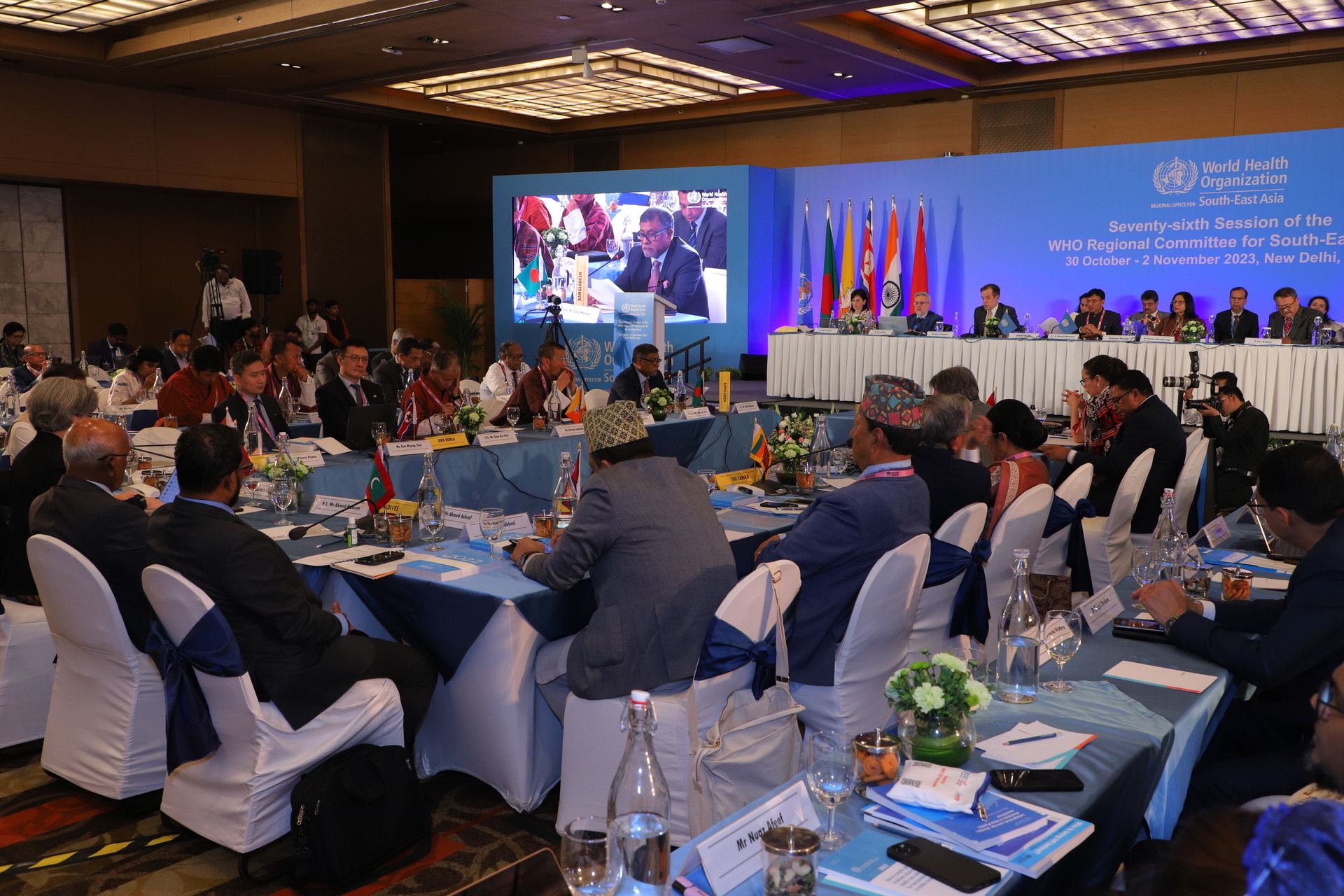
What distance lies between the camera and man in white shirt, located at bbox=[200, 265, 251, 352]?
43.7 feet

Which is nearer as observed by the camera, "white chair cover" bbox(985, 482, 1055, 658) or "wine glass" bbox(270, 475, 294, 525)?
"white chair cover" bbox(985, 482, 1055, 658)

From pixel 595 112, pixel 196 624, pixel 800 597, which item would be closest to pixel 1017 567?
pixel 800 597

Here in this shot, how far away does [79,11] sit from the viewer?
10445 mm

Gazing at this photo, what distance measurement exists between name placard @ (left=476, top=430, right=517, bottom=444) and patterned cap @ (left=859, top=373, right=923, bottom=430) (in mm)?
2755

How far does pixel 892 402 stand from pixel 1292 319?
340 inches

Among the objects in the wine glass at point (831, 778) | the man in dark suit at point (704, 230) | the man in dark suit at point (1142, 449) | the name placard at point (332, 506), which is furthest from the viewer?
the man in dark suit at point (704, 230)

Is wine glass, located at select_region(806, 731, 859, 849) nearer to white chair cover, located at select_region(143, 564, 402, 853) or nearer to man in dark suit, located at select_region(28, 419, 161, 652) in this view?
white chair cover, located at select_region(143, 564, 402, 853)

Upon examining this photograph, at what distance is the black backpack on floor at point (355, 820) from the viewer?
2596 mm

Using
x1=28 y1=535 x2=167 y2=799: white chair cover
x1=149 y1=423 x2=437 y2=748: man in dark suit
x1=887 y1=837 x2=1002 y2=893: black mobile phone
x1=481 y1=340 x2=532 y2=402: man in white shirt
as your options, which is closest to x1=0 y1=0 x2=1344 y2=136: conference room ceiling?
x1=481 y1=340 x2=532 y2=402: man in white shirt

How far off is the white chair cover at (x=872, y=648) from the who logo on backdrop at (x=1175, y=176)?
10356 millimetres

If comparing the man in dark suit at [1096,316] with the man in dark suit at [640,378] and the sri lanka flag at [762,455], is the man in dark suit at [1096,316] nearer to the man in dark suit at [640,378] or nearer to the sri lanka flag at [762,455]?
the man in dark suit at [640,378]

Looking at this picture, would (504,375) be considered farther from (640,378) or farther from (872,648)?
(872,648)

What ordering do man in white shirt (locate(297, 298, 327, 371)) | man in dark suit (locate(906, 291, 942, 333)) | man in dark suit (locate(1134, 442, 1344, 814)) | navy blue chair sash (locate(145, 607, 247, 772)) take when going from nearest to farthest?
man in dark suit (locate(1134, 442, 1344, 814)) < navy blue chair sash (locate(145, 607, 247, 772)) < man in dark suit (locate(906, 291, 942, 333)) < man in white shirt (locate(297, 298, 327, 371))

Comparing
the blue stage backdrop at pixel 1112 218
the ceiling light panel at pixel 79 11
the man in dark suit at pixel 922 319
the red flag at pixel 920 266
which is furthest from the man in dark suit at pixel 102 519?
the red flag at pixel 920 266
